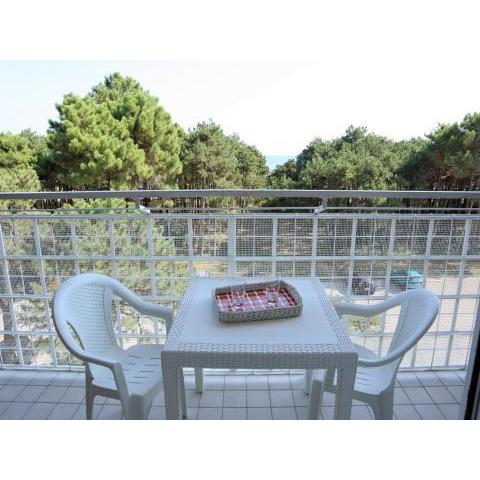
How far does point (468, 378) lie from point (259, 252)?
1.39 metres

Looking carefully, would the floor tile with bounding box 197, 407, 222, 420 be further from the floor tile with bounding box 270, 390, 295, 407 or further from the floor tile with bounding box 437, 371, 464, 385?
the floor tile with bounding box 437, 371, 464, 385

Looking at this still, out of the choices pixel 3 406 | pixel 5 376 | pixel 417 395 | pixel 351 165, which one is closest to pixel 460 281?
pixel 417 395

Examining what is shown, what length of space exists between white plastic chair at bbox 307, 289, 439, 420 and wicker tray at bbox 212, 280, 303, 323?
1.02 feet

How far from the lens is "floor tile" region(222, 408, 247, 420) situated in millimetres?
2041

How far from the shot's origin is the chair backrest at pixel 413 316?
61.0 inches

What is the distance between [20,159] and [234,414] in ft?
34.2

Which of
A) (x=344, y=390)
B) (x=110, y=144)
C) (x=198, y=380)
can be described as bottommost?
(x=198, y=380)

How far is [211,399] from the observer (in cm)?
217

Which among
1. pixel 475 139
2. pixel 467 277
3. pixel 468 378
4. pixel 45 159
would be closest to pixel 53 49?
pixel 468 378

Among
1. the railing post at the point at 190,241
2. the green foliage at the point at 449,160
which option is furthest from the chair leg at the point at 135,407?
the green foliage at the point at 449,160

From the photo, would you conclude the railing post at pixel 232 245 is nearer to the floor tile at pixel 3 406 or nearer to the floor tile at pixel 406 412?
the floor tile at pixel 406 412

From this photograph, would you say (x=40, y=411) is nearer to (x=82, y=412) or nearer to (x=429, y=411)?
(x=82, y=412)
